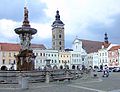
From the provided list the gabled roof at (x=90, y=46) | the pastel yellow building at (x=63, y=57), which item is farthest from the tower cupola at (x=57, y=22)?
the pastel yellow building at (x=63, y=57)

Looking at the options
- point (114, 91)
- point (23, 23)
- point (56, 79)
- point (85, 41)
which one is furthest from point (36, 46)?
point (114, 91)

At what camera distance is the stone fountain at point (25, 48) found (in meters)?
30.8

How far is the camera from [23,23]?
109ft

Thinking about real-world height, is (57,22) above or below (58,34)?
above

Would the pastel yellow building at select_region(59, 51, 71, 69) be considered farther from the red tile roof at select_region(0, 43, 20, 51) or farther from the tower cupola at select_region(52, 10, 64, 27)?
the red tile roof at select_region(0, 43, 20, 51)

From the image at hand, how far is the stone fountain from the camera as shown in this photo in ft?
101

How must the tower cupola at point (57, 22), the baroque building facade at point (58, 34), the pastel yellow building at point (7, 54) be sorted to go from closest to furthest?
the pastel yellow building at point (7, 54) → the baroque building facade at point (58, 34) → the tower cupola at point (57, 22)

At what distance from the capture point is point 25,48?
105 feet

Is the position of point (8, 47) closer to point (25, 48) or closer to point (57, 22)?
point (57, 22)

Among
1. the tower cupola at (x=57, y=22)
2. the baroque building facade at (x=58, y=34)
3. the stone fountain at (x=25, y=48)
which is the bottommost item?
the stone fountain at (x=25, y=48)

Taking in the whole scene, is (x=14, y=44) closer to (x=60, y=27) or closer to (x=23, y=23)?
(x=60, y=27)

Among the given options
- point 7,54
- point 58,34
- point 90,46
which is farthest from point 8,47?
point 90,46

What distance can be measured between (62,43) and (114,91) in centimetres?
10453

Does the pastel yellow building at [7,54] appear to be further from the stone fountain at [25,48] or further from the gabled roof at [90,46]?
the stone fountain at [25,48]
